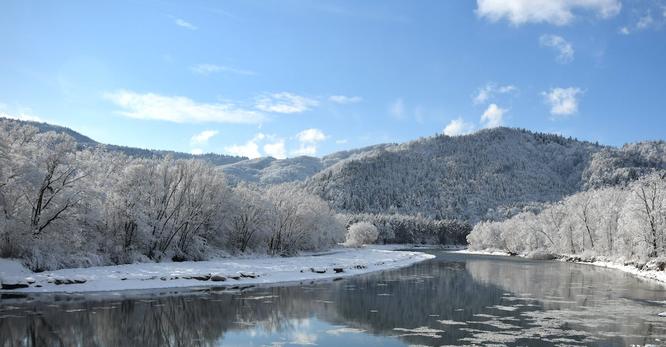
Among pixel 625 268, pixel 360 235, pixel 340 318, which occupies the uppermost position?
pixel 360 235

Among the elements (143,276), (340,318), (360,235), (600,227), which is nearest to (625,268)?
(600,227)

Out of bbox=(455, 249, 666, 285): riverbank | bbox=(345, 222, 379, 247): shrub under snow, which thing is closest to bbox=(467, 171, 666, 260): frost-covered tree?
bbox=(455, 249, 666, 285): riverbank

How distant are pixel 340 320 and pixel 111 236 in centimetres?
3755

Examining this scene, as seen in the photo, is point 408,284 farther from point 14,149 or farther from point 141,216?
point 14,149

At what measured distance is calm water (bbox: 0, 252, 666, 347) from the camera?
22.8 metres

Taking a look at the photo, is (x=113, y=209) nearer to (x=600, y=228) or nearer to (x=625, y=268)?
(x=625, y=268)

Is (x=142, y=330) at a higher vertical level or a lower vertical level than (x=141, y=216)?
lower

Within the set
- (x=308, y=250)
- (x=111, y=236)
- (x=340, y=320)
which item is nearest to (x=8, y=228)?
(x=111, y=236)

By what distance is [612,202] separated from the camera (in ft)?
318

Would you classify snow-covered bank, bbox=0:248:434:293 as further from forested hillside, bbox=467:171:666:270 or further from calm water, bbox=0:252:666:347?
forested hillside, bbox=467:171:666:270

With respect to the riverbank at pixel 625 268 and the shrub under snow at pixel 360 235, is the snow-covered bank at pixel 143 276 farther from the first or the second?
the shrub under snow at pixel 360 235

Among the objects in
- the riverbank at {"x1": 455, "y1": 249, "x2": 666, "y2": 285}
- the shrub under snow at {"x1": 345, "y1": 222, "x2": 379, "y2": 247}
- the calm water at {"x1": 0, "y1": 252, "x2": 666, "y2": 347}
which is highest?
the shrub under snow at {"x1": 345, "y1": 222, "x2": 379, "y2": 247}

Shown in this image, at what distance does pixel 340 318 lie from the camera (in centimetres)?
2952

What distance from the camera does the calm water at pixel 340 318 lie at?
22.8m
